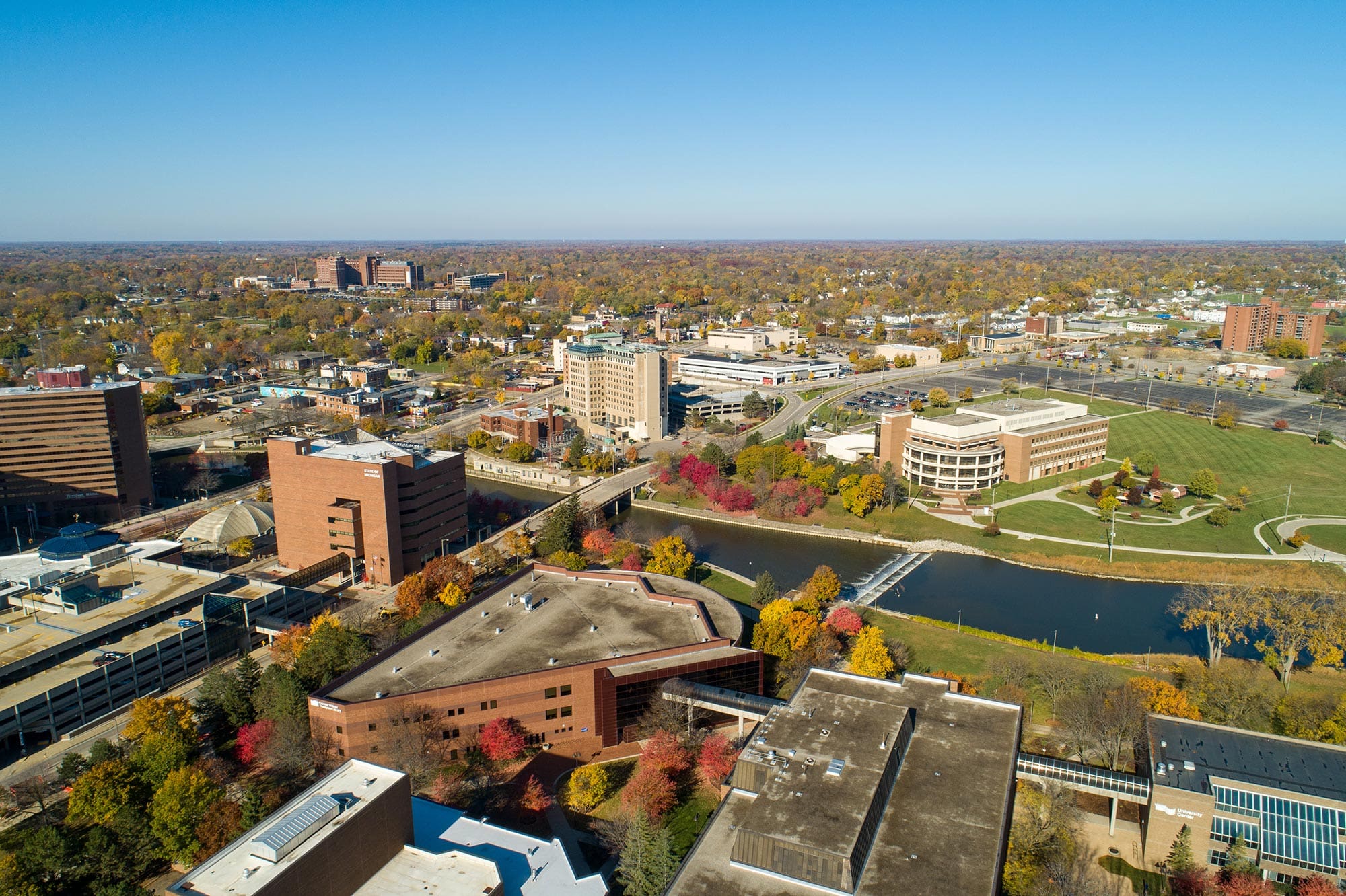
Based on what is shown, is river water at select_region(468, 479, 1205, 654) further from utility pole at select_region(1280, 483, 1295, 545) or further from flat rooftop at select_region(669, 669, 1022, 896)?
flat rooftop at select_region(669, 669, 1022, 896)

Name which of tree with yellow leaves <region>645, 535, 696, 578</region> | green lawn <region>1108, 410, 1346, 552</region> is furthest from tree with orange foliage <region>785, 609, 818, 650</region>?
green lawn <region>1108, 410, 1346, 552</region>

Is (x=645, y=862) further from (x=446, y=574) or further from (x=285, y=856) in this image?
(x=446, y=574)

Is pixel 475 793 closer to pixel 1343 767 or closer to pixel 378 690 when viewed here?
pixel 378 690

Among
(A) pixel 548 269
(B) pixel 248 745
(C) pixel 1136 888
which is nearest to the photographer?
(C) pixel 1136 888

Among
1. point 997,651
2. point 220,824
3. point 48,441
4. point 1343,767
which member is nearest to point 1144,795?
point 1343,767

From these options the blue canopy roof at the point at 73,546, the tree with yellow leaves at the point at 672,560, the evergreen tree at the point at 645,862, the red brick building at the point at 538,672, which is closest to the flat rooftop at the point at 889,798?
the evergreen tree at the point at 645,862
